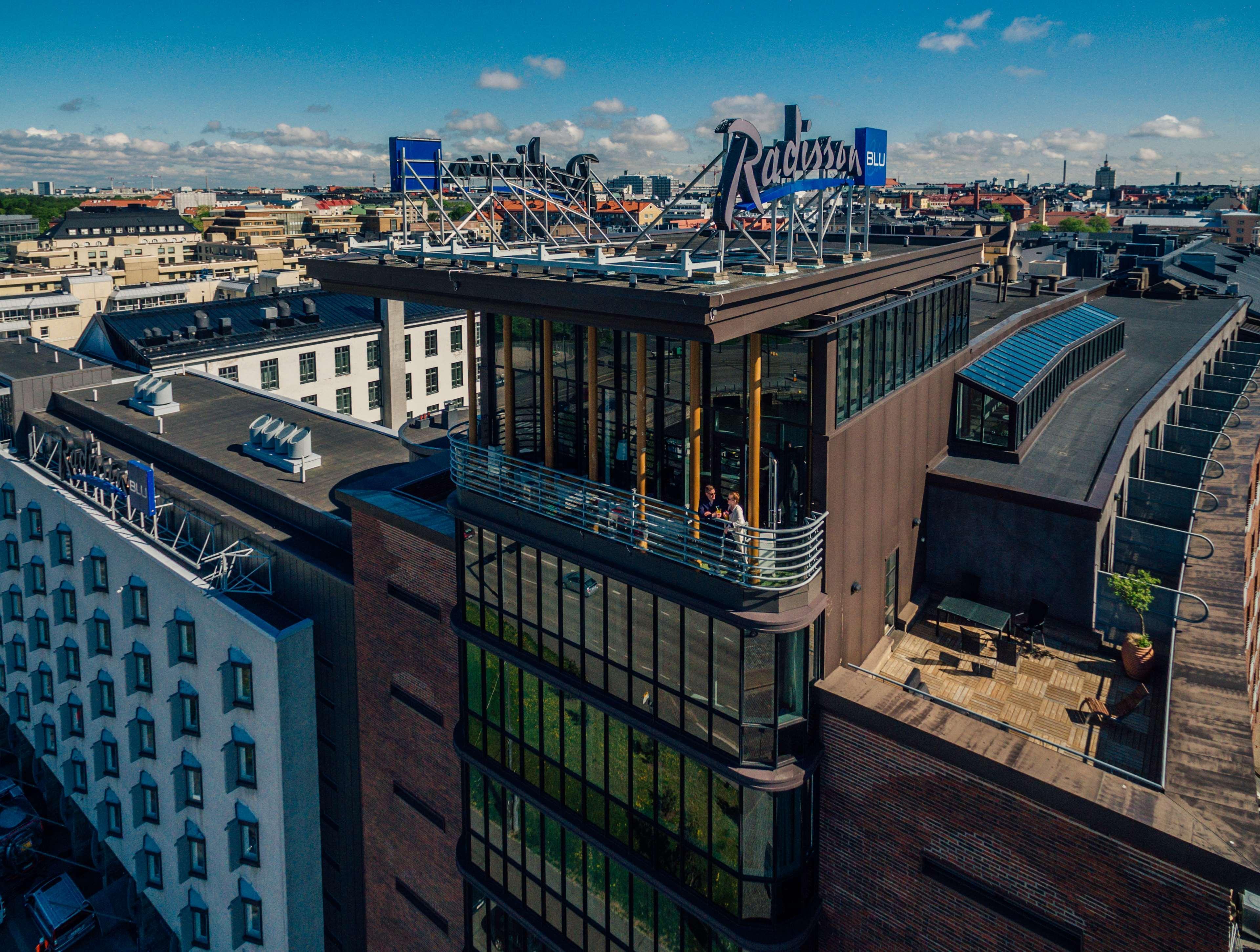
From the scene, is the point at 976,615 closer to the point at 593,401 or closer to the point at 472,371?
the point at 593,401

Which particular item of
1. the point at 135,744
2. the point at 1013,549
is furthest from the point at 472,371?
the point at 135,744

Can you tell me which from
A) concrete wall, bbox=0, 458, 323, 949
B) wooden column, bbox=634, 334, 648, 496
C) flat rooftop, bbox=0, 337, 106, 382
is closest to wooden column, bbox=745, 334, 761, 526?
wooden column, bbox=634, 334, 648, 496

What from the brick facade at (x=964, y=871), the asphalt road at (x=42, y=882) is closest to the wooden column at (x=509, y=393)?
the brick facade at (x=964, y=871)

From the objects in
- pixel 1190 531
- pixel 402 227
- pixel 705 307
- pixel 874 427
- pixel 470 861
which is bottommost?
pixel 470 861

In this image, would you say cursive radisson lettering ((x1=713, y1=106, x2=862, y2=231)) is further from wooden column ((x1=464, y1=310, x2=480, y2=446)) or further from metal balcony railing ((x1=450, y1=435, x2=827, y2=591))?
wooden column ((x1=464, y1=310, x2=480, y2=446))

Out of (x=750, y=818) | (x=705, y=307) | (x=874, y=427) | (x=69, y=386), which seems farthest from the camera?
(x=69, y=386)

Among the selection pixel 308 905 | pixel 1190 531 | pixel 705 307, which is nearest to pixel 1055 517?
pixel 1190 531

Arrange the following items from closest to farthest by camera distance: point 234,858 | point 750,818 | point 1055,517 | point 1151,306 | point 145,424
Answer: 1. point 750,818
2. point 1055,517
3. point 234,858
4. point 145,424
5. point 1151,306

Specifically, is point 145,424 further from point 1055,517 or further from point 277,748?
point 1055,517
